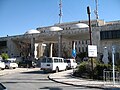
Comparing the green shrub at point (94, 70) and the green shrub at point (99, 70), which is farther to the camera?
the green shrub at point (94, 70)

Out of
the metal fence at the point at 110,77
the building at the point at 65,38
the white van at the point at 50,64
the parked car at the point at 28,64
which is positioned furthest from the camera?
the building at the point at 65,38

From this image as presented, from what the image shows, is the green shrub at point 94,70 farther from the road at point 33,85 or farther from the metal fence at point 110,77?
the road at point 33,85

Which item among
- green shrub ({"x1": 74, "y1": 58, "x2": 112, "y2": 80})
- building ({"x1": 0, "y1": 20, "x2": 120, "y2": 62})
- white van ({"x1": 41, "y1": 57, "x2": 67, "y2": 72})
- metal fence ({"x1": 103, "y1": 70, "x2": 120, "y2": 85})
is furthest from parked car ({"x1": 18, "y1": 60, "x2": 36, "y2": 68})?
Answer: metal fence ({"x1": 103, "y1": 70, "x2": 120, "y2": 85})

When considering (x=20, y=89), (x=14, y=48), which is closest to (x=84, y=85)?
(x=20, y=89)

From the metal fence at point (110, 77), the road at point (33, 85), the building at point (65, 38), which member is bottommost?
the road at point (33, 85)

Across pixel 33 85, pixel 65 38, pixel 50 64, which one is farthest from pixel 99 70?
pixel 65 38

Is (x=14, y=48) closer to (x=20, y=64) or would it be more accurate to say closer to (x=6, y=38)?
(x=6, y=38)

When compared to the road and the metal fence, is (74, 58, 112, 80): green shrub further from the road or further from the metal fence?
the road

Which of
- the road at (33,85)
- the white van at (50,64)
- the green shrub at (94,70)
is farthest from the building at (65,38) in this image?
the road at (33,85)

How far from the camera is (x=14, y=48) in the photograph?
9794 cm

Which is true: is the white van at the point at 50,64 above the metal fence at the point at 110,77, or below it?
above

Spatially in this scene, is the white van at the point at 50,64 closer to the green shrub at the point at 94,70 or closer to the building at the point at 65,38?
the green shrub at the point at 94,70

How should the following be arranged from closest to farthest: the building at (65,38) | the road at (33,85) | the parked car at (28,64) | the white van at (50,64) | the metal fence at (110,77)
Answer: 1. the road at (33,85)
2. the metal fence at (110,77)
3. the white van at (50,64)
4. the parked car at (28,64)
5. the building at (65,38)

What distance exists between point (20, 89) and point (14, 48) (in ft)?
270
